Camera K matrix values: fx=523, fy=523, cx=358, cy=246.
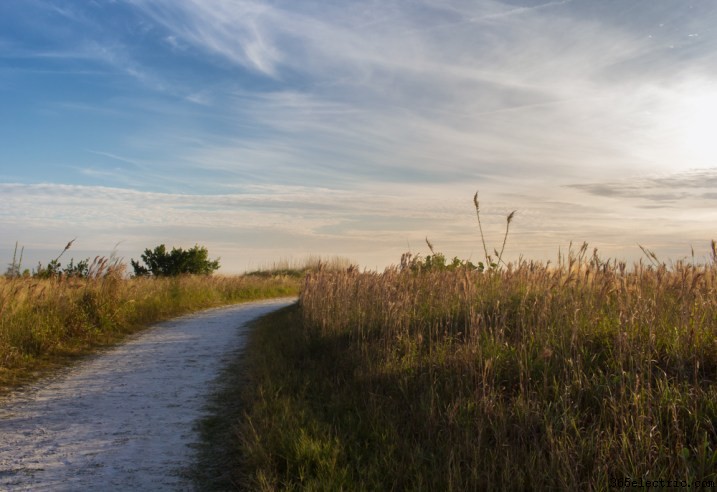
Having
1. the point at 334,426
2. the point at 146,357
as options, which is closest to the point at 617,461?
the point at 334,426

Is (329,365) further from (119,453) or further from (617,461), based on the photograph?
(617,461)

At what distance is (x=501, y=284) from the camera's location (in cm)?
892

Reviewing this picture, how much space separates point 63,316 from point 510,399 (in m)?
9.78

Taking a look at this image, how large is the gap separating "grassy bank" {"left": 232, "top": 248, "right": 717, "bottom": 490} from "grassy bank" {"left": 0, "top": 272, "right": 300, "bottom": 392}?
4.09m

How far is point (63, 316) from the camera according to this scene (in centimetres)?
1115

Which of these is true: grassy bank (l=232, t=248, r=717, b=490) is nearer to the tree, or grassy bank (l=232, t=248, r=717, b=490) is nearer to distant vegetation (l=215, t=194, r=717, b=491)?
distant vegetation (l=215, t=194, r=717, b=491)

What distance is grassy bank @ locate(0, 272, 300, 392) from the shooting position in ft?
29.4

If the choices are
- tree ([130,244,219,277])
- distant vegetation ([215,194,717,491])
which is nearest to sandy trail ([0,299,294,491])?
distant vegetation ([215,194,717,491])

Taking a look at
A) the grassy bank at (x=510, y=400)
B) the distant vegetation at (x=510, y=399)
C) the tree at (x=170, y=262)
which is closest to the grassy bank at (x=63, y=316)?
the distant vegetation at (x=510, y=399)

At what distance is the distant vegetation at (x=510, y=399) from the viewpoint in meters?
3.99

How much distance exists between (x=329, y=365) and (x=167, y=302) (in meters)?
11.2

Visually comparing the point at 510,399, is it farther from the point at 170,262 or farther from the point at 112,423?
the point at 170,262

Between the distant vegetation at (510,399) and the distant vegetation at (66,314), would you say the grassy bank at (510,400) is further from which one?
the distant vegetation at (66,314)

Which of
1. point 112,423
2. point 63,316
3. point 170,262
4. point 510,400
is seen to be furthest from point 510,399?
point 170,262
